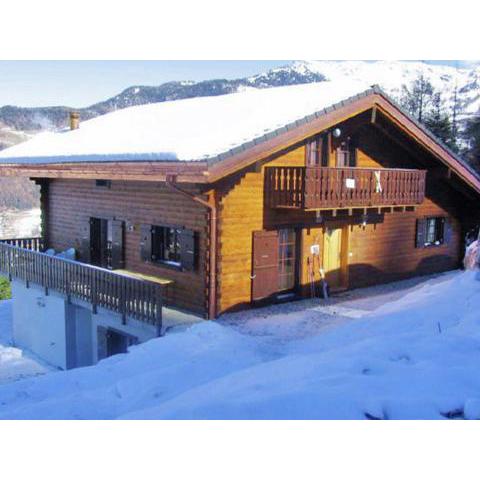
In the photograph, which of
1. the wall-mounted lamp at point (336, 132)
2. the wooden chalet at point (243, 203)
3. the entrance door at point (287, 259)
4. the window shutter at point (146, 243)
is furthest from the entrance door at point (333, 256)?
the window shutter at point (146, 243)

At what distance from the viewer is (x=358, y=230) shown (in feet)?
48.8

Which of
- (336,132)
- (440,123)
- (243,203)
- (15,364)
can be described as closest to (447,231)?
(336,132)

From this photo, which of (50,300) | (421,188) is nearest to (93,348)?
(50,300)

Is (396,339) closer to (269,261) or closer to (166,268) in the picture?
(269,261)

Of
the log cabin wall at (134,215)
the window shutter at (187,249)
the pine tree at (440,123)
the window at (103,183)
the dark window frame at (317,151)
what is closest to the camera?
the window shutter at (187,249)

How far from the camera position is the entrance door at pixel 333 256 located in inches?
559

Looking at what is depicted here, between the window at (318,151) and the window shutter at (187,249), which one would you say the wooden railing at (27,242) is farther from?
the window at (318,151)

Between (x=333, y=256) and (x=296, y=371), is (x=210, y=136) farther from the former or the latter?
(x=296, y=371)

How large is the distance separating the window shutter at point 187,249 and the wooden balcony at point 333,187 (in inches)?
72.4

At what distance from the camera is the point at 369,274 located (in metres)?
15.3

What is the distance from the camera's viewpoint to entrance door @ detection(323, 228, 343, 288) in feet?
46.6

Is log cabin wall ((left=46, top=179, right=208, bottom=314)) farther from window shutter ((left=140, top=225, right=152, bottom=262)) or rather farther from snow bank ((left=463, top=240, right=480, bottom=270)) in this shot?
snow bank ((left=463, top=240, right=480, bottom=270))

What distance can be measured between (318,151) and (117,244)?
17.4ft

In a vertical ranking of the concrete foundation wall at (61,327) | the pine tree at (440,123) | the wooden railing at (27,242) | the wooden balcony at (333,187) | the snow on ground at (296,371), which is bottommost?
the concrete foundation wall at (61,327)
